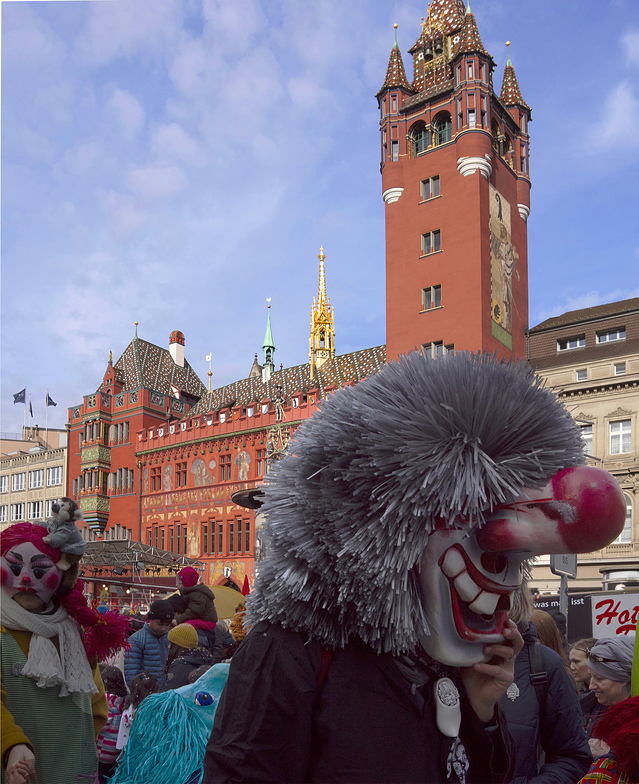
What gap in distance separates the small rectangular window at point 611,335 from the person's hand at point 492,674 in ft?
85.6

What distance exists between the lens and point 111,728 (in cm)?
390

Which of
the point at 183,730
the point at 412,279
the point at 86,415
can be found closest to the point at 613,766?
the point at 183,730

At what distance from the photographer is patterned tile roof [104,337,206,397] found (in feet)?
128

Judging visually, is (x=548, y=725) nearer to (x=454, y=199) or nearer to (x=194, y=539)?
(x=454, y=199)

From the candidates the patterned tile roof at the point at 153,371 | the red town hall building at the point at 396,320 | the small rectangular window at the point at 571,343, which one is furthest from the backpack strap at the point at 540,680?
the patterned tile roof at the point at 153,371

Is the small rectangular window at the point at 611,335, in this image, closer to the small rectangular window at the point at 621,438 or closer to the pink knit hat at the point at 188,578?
the small rectangular window at the point at 621,438

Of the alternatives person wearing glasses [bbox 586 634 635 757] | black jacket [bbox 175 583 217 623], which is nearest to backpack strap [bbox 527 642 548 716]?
person wearing glasses [bbox 586 634 635 757]

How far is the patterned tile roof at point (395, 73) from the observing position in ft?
89.0

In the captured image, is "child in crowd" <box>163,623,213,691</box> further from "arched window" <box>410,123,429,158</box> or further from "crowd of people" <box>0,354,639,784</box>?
"arched window" <box>410,123,429,158</box>

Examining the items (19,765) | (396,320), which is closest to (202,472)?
(396,320)

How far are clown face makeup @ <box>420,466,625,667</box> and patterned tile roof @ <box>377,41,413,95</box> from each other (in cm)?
2835

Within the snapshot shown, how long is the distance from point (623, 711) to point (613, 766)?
6.2 inches

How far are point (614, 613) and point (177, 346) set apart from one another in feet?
129

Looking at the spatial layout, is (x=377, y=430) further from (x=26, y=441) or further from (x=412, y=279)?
(x=26, y=441)
